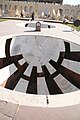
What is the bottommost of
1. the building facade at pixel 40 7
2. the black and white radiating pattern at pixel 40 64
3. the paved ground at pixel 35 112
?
the black and white radiating pattern at pixel 40 64

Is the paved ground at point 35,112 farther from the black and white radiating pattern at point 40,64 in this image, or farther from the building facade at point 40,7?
the building facade at point 40,7

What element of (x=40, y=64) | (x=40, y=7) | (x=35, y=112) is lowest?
(x=40, y=64)

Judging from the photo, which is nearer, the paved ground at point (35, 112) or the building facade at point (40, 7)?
the paved ground at point (35, 112)

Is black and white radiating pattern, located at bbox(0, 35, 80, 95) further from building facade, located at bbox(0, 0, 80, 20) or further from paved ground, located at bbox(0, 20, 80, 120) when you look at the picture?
building facade, located at bbox(0, 0, 80, 20)

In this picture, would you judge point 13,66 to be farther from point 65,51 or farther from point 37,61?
point 65,51

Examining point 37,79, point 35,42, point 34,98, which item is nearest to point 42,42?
point 35,42

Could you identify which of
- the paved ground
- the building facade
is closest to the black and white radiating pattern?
the paved ground

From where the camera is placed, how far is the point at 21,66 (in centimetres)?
1205

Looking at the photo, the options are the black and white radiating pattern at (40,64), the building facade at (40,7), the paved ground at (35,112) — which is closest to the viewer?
the paved ground at (35,112)

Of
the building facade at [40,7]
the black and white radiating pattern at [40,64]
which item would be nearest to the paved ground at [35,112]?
the black and white radiating pattern at [40,64]

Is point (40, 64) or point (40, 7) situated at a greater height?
point (40, 7)

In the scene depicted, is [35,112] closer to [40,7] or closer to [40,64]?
[40,64]

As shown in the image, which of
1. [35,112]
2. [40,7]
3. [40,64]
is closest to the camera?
[35,112]

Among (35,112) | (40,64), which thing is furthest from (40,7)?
(35,112)
